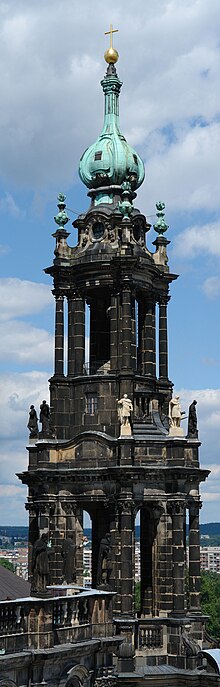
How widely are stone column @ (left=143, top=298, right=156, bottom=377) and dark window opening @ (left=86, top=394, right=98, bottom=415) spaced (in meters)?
2.95

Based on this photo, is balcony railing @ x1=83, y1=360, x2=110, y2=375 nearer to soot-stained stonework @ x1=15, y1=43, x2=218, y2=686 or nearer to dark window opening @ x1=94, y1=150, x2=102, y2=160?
soot-stained stonework @ x1=15, y1=43, x2=218, y2=686

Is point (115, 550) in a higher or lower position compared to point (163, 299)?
lower

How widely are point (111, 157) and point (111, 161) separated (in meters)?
0.16

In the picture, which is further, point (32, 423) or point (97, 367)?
point (97, 367)

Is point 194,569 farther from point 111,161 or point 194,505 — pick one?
point 111,161

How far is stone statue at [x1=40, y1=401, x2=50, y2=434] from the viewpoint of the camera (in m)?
45.0

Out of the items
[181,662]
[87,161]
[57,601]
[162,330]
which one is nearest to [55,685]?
[57,601]

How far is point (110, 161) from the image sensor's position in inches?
1874

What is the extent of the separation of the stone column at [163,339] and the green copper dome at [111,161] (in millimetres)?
5108

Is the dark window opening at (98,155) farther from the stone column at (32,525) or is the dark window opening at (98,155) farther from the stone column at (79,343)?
the stone column at (32,525)

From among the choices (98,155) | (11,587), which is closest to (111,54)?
(98,155)

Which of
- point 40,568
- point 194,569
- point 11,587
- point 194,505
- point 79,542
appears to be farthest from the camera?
point 11,587

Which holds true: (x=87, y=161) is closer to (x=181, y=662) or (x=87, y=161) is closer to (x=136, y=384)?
(x=136, y=384)

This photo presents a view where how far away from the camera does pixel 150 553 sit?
1767 inches
